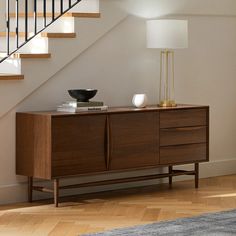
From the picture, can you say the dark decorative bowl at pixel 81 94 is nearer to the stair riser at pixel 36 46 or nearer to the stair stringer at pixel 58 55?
the stair stringer at pixel 58 55

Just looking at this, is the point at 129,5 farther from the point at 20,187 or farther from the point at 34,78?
the point at 20,187

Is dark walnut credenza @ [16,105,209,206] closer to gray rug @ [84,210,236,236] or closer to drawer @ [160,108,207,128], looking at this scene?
drawer @ [160,108,207,128]

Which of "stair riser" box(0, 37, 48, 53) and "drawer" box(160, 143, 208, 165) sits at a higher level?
"stair riser" box(0, 37, 48, 53)

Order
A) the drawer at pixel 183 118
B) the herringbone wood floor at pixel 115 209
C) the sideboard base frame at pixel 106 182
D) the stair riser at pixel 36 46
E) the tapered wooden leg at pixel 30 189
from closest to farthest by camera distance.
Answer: the herringbone wood floor at pixel 115 209 → the sideboard base frame at pixel 106 182 → the tapered wooden leg at pixel 30 189 → the stair riser at pixel 36 46 → the drawer at pixel 183 118

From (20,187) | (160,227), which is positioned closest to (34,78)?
(20,187)

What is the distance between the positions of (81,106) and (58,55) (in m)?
0.52

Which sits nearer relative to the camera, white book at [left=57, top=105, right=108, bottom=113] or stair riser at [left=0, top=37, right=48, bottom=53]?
white book at [left=57, top=105, right=108, bottom=113]

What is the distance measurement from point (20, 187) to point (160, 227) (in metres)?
1.52

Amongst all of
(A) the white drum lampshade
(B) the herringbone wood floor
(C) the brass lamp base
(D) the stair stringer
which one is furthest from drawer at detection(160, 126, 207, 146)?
(D) the stair stringer

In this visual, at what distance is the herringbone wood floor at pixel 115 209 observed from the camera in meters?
5.45

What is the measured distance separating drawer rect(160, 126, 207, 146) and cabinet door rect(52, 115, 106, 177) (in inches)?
24.9

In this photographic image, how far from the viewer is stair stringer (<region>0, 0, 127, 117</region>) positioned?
6.24 metres

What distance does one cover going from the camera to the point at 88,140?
20.5 ft

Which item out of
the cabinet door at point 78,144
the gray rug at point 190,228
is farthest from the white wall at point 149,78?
the gray rug at point 190,228
